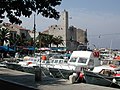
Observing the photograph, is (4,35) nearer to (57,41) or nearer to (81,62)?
(57,41)

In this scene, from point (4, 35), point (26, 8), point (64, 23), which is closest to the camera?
point (26, 8)

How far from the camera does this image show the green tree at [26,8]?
16219mm

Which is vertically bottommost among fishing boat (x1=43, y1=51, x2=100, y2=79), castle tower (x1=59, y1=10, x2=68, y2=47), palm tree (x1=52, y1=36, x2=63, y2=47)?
fishing boat (x1=43, y1=51, x2=100, y2=79)

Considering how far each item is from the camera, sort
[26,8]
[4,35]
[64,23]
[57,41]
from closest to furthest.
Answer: [26,8], [4,35], [57,41], [64,23]

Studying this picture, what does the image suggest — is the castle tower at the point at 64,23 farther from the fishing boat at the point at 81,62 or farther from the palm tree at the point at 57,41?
the fishing boat at the point at 81,62

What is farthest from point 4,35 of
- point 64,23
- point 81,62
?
point 81,62

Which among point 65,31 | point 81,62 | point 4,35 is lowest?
point 81,62

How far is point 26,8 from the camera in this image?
16.5 m

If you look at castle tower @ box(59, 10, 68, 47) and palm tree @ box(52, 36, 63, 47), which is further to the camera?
castle tower @ box(59, 10, 68, 47)

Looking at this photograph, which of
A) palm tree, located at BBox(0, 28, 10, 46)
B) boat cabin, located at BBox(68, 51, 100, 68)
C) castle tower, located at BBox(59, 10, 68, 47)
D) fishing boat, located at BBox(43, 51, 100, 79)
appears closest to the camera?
fishing boat, located at BBox(43, 51, 100, 79)

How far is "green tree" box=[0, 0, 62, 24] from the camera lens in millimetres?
16219

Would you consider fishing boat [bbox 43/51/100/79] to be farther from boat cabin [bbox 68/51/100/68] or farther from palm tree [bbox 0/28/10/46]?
palm tree [bbox 0/28/10/46]

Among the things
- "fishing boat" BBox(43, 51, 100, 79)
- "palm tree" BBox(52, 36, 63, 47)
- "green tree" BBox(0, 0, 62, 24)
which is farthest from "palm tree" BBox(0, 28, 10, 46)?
"green tree" BBox(0, 0, 62, 24)

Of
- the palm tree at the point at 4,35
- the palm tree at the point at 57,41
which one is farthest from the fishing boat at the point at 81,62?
the palm tree at the point at 57,41
